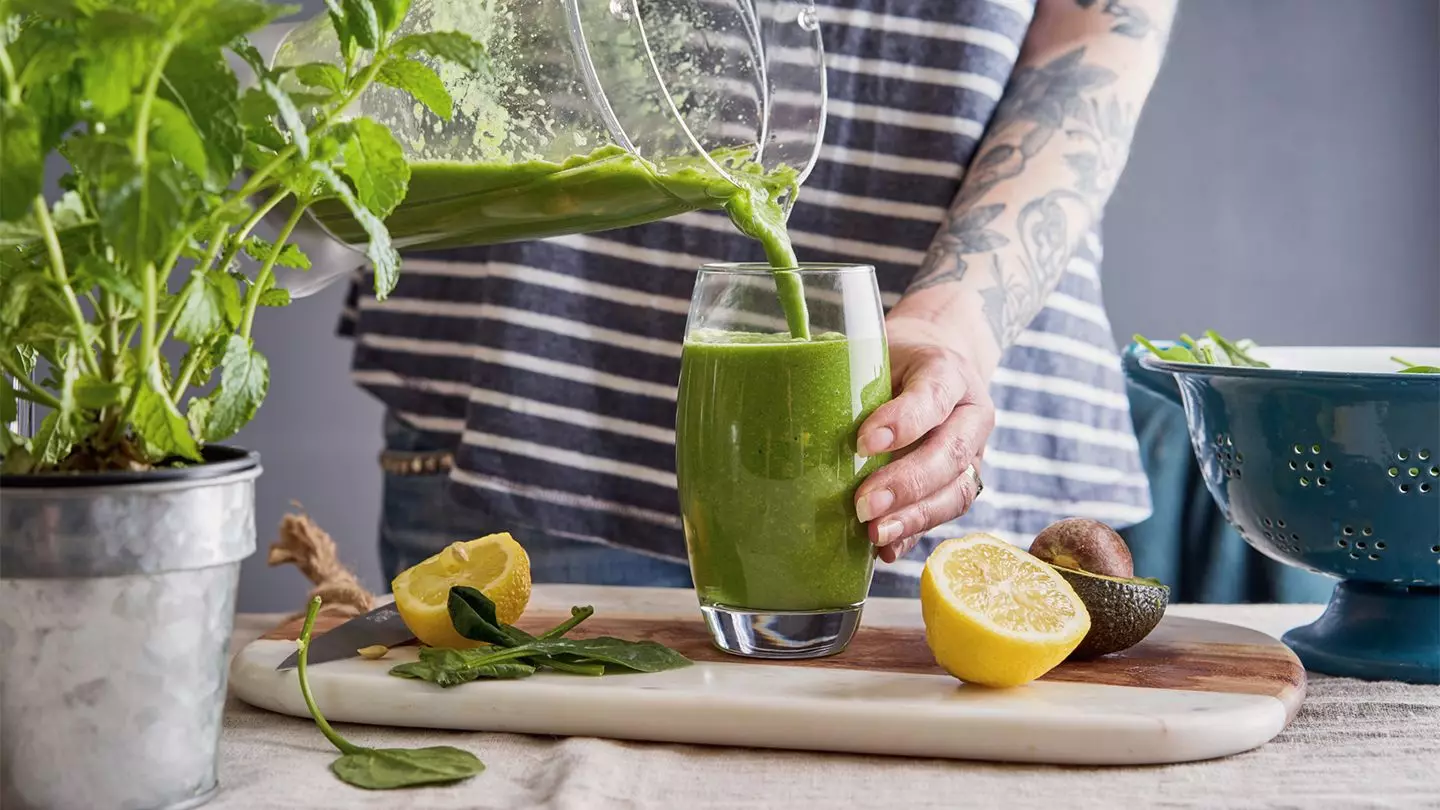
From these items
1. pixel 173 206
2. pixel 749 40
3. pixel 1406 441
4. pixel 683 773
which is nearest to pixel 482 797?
pixel 683 773

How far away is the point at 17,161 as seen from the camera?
665 mm

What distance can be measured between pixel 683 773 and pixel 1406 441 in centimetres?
64

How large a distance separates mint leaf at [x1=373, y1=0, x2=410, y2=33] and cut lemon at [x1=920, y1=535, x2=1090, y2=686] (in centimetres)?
56

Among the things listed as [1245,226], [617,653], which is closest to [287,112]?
[617,653]

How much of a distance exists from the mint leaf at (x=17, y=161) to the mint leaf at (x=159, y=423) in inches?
4.9

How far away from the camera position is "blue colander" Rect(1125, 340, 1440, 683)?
3.68 feet

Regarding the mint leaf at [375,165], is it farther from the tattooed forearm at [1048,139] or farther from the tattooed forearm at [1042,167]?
the tattooed forearm at [1048,139]

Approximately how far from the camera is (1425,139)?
3064 mm

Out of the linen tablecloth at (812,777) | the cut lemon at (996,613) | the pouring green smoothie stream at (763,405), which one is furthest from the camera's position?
the pouring green smoothie stream at (763,405)

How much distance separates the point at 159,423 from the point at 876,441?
0.58 metres

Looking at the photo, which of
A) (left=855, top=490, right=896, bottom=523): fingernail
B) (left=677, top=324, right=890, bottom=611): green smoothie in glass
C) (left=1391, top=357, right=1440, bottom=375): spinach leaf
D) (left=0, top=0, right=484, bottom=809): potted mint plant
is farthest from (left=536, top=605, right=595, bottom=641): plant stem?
(left=1391, top=357, right=1440, bottom=375): spinach leaf

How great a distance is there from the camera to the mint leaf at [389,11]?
0.79m

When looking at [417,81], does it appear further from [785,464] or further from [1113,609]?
[1113,609]

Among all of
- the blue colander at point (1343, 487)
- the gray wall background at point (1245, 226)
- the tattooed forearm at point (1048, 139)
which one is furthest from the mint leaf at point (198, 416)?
the gray wall background at point (1245, 226)
